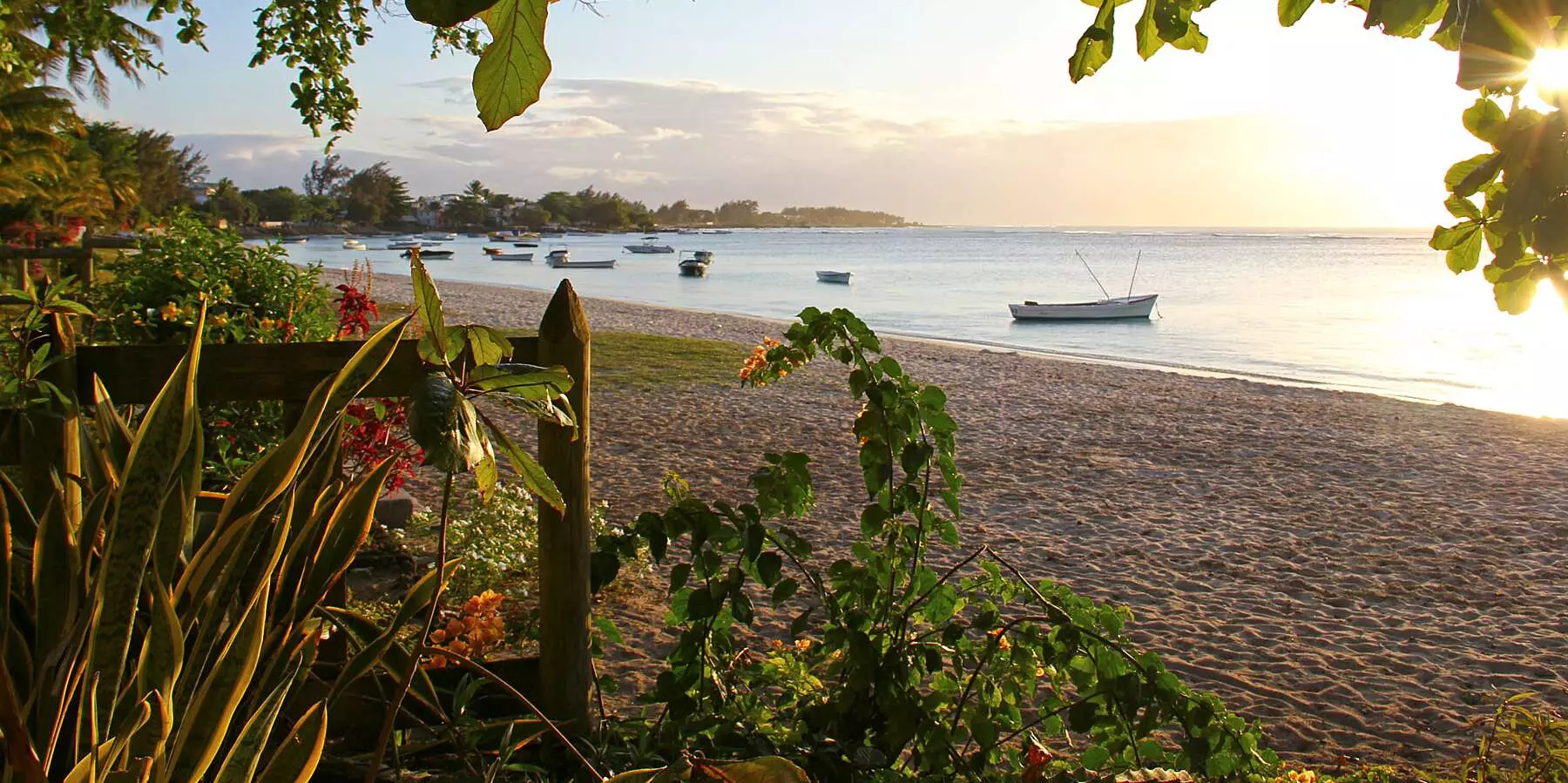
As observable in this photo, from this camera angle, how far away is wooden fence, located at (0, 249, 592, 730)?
6.94 ft

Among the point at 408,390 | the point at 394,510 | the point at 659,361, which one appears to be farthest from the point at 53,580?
the point at 659,361

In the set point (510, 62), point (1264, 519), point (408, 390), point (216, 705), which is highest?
point (510, 62)

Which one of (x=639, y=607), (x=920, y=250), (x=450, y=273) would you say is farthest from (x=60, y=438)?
(x=920, y=250)

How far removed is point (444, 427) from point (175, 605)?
2.54ft

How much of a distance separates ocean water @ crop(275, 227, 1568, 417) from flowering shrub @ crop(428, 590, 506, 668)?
239cm

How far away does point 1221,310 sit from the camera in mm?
32719

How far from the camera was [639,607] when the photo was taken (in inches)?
186

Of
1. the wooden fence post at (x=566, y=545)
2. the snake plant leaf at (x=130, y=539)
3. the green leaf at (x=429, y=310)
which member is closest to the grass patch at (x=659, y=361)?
the wooden fence post at (x=566, y=545)

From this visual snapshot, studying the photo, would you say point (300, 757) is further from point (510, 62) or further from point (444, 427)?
point (510, 62)

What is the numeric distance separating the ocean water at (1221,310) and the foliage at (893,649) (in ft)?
3.16

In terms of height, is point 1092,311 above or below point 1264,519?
above

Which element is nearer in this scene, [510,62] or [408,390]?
[510,62]

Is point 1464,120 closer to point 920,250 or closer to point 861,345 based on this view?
point 861,345

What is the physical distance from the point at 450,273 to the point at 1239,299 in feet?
119
